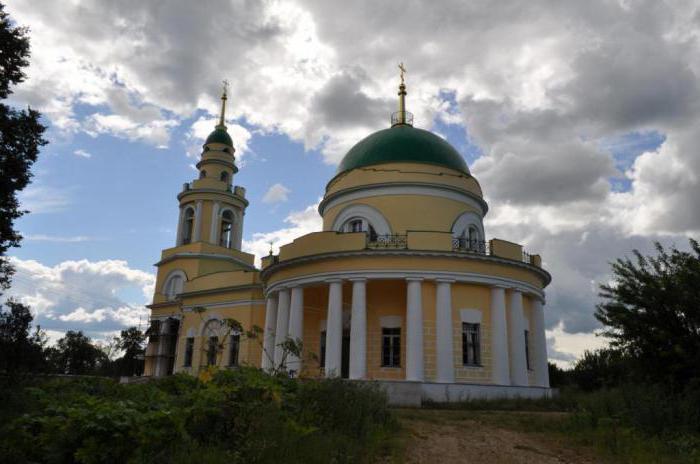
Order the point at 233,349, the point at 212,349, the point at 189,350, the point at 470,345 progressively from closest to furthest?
1. the point at 470,345
2. the point at 233,349
3. the point at 212,349
4. the point at 189,350

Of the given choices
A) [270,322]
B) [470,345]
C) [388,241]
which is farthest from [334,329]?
[470,345]

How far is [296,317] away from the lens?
19.8 meters

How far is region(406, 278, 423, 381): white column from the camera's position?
1747cm

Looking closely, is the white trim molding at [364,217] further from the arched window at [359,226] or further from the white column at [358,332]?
the white column at [358,332]

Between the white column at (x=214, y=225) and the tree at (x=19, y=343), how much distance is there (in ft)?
69.6

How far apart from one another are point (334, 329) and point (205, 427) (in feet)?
38.5

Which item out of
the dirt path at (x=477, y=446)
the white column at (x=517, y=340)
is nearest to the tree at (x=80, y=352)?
the white column at (x=517, y=340)

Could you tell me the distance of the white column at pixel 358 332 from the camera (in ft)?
58.6

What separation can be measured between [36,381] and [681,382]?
1144cm

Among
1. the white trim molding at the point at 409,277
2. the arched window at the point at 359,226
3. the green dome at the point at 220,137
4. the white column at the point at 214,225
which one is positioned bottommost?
the white trim molding at the point at 409,277

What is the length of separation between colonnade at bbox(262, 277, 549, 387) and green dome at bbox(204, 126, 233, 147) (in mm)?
16819

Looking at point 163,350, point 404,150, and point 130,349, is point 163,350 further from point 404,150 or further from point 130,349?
point 404,150

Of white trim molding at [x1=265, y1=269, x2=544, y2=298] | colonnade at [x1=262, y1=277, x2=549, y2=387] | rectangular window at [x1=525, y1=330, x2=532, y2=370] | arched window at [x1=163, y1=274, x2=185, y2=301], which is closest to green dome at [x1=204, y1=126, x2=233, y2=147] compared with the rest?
arched window at [x1=163, y1=274, x2=185, y2=301]

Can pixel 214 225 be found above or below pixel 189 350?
above
